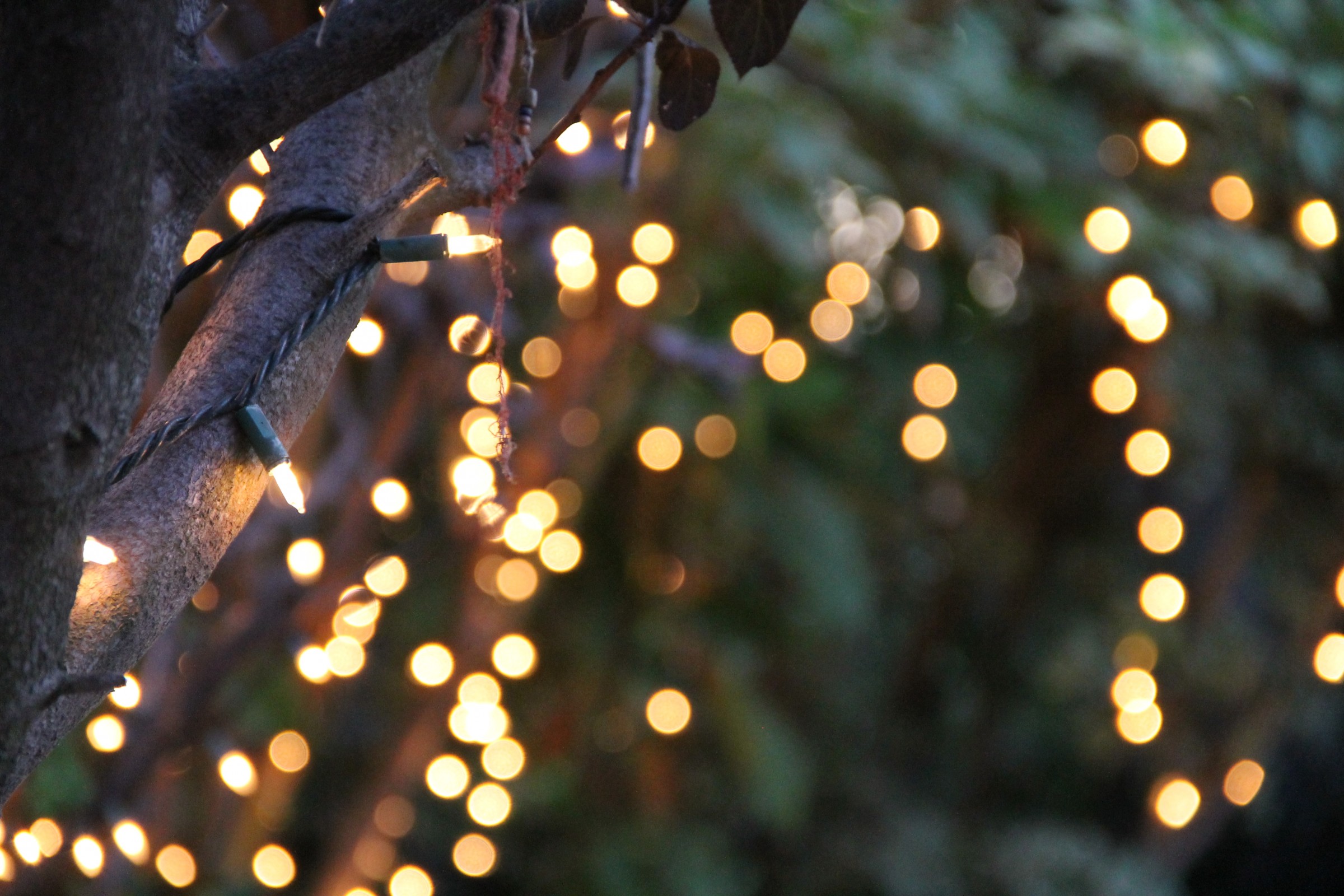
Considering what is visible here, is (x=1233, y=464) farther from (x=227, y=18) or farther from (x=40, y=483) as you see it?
(x=40, y=483)

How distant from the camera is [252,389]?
41 cm

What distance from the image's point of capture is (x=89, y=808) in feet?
4.24

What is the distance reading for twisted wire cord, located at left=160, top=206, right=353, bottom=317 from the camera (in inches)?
18.0

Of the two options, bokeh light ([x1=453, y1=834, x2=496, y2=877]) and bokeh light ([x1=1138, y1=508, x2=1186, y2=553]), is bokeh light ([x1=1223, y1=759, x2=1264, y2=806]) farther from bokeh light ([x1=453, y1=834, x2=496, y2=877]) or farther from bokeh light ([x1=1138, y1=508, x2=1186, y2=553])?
bokeh light ([x1=453, y1=834, x2=496, y2=877])

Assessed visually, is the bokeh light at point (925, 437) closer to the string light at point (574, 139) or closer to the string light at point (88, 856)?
the string light at point (574, 139)

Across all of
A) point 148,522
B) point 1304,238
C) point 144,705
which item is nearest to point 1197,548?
point 1304,238

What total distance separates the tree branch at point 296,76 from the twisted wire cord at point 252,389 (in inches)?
2.6

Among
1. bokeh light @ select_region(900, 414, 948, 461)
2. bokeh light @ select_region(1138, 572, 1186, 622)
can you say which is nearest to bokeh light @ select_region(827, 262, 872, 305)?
bokeh light @ select_region(900, 414, 948, 461)

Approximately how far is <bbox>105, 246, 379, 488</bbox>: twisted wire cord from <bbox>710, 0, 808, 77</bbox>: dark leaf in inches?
6.4

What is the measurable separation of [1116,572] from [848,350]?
789 mm

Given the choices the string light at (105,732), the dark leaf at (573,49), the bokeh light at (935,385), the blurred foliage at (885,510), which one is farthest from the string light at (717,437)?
the dark leaf at (573,49)

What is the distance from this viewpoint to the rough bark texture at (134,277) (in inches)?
12.4

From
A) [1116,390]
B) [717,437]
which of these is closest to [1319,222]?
[1116,390]

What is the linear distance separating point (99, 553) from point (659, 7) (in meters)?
0.28
